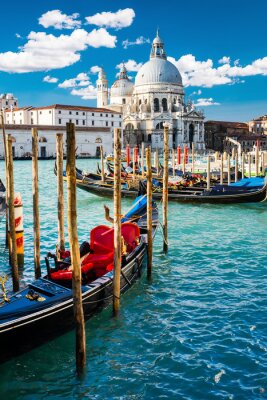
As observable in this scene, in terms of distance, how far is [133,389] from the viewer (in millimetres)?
3340

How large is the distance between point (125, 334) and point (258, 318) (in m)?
1.38

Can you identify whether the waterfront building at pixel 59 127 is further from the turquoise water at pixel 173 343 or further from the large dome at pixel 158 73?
the turquoise water at pixel 173 343

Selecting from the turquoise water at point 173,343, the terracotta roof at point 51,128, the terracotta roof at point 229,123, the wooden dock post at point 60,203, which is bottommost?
the turquoise water at point 173,343

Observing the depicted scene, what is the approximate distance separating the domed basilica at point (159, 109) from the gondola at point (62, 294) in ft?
142

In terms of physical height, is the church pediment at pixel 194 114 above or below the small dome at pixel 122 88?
below

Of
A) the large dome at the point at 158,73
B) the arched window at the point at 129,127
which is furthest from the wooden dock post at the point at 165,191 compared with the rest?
the large dome at the point at 158,73

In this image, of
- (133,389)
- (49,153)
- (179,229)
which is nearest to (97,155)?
(49,153)

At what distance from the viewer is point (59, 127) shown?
4044 cm

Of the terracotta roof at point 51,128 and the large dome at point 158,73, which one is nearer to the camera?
the terracotta roof at point 51,128

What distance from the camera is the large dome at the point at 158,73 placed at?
4972 centimetres

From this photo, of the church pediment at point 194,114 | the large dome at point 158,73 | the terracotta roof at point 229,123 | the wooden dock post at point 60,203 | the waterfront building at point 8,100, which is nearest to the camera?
the wooden dock post at point 60,203

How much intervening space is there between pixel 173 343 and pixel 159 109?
4754cm

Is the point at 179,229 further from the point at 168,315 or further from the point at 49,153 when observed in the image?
the point at 49,153

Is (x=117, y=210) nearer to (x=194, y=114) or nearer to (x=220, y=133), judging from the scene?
(x=194, y=114)
